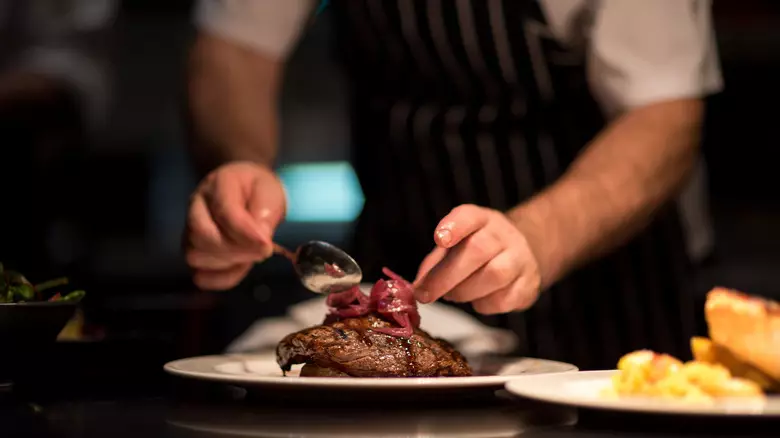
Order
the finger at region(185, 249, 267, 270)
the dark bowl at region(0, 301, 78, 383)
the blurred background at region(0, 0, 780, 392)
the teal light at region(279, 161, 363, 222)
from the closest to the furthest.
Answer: the dark bowl at region(0, 301, 78, 383) → the finger at region(185, 249, 267, 270) → the blurred background at region(0, 0, 780, 392) → the teal light at region(279, 161, 363, 222)

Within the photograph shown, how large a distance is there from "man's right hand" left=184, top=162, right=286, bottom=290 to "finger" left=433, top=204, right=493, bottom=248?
0.41m

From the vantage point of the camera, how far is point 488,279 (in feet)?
4.37

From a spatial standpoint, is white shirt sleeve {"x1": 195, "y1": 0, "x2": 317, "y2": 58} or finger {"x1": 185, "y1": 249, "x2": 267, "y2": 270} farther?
white shirt sleeve {"x1": 195, "y1": 0, "x2": 317, "y2": 58}

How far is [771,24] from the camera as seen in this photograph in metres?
3.35

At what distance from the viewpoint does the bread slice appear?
87cm

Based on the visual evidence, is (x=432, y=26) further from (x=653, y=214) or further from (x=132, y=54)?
(x=132, y=54)

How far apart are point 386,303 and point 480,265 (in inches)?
5.2

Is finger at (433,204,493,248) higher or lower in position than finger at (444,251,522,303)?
higher

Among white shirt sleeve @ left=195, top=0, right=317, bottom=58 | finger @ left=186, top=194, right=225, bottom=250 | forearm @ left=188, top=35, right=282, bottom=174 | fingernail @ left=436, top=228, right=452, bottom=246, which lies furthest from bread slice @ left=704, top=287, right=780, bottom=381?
white shirt sleeve @ left=195, top=0, right=317, bottom=58

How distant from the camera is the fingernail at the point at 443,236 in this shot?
1188mm

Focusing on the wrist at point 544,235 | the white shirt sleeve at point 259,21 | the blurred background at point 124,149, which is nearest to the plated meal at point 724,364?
the wrist at point 544,235

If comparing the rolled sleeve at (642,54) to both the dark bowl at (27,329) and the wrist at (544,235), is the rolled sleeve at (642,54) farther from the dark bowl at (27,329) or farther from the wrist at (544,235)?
the dark bowl at (27,329)

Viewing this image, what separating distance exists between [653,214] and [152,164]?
3.39 m

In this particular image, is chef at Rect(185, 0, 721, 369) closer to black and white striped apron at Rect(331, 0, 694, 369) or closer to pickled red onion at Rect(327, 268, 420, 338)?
black and white striped apron at Rect(331, 0, 694, 369)
